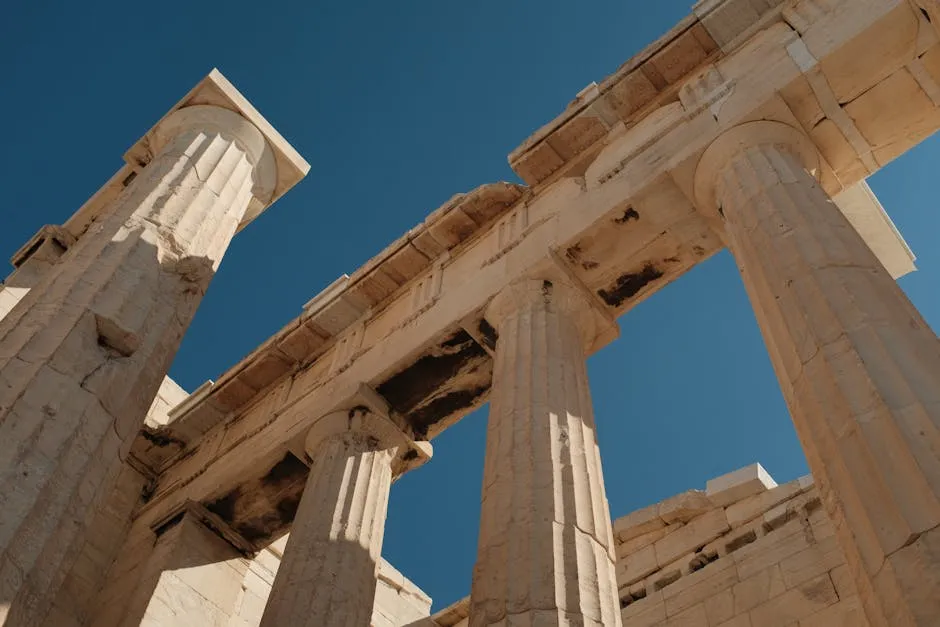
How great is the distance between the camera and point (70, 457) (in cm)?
869

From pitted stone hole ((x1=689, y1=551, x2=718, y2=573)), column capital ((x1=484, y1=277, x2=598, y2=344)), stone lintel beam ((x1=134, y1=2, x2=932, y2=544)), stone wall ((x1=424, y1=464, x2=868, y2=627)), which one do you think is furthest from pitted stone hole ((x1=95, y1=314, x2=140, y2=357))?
pitted stone hole ((x1=689, y1=551, x2=718, y2=573))

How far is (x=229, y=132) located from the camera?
50.2 ft

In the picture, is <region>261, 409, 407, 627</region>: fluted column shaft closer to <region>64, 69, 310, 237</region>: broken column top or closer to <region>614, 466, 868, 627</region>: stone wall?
<region>64, 69, 310, 237</region>: broken column top

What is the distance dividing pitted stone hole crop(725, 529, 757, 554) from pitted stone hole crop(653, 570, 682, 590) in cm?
99

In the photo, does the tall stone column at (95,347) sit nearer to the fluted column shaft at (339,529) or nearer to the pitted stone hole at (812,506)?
the fluted column shaft at (339,529)

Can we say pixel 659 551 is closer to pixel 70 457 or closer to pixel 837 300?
pixel 837 300

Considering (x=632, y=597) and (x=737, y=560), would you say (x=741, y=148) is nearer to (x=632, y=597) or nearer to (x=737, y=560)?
(x=737, y=560)

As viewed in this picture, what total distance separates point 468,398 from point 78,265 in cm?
697

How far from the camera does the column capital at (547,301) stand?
14070mm

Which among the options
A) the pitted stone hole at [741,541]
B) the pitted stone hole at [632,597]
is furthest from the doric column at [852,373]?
the pitted stone hole at [632,597]

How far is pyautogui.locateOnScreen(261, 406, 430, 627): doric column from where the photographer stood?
1247 centimetres

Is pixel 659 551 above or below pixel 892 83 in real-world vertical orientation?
below

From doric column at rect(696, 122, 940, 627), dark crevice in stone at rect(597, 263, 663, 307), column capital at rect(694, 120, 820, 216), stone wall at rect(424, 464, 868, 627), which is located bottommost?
doric column at rect(696, 122, 940, 627)

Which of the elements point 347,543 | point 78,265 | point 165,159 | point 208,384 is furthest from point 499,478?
point 208,384
